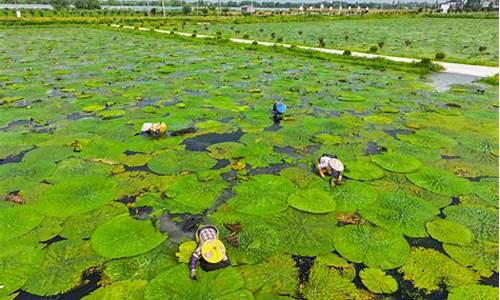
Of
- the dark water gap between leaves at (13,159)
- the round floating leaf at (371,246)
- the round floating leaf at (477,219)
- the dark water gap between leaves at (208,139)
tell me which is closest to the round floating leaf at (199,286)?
the round floating leaf at (371,246)

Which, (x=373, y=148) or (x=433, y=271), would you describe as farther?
(x=373, y=148)

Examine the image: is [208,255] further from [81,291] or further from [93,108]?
[93,108]

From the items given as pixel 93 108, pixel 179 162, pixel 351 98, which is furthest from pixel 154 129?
pixel 351 98

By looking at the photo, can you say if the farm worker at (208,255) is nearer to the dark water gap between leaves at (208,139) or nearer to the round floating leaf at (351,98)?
the dark water gap between leaves at (208,139)

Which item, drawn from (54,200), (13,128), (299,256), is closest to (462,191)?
(299,256)

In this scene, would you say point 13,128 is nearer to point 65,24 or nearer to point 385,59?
point 385,59

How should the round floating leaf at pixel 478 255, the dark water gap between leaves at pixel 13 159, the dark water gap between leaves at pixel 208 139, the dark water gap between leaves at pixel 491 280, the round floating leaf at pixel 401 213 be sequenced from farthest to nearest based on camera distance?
the dark water gap between leaves at pixel 208 139 < the dark water gap between leaves at pixel 13 159 < the round floating leaf at pixel 401 213 < the round floating leaf at pixel 478 255 < the dark water gap between leaves at pixel 491 280

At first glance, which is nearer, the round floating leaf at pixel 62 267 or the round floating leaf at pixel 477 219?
the round floating leaf at pixel 62 267
